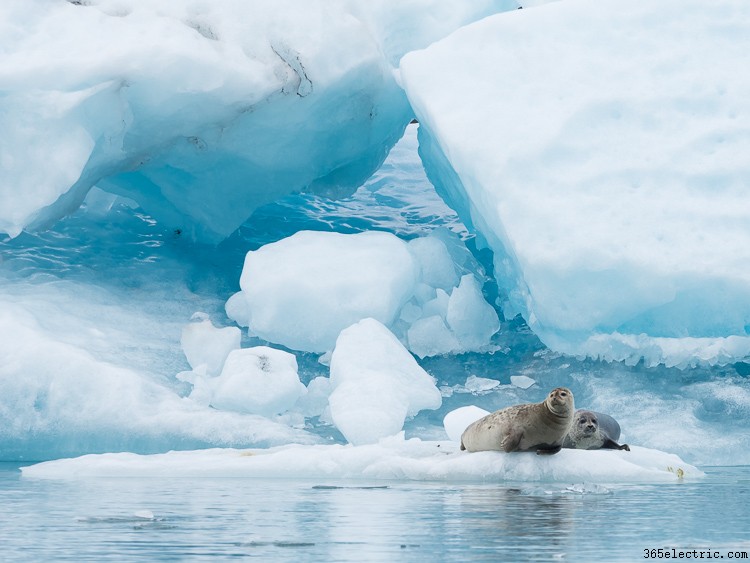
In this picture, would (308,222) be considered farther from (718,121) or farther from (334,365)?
(718,121)

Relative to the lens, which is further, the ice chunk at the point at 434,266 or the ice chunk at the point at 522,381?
the ice chunk at the point at 434,266

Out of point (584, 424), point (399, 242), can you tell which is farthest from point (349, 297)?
point (584, 424)

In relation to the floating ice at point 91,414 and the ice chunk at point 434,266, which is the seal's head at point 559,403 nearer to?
the floating ice at point 91,414

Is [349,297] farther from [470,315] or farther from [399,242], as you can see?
[470,315]

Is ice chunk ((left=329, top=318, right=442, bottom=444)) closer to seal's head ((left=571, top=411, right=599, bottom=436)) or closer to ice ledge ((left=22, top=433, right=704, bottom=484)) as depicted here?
ice ledge ((left=22, top=433, right=704, bottom=484))

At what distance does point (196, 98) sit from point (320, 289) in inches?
70.3

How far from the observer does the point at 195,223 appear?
966 cm

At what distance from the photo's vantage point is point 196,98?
7992 millimetres

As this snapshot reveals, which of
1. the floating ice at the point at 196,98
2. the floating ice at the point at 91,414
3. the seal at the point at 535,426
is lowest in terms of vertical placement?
the floating ice at the point at 91,414

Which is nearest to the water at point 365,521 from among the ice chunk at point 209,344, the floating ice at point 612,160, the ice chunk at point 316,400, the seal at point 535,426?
the seal at point 535,426

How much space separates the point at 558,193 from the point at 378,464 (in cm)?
257

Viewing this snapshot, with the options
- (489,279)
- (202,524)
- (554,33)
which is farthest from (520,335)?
(202,524)

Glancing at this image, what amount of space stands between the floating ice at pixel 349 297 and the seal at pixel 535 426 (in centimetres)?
271

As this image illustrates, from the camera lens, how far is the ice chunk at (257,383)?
6.90 m
